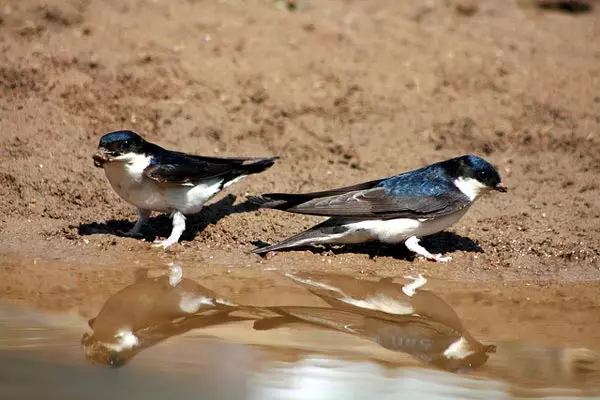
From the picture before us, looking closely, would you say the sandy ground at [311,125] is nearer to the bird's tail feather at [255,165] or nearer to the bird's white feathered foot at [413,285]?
the bird's white feathered foot at [413,285]

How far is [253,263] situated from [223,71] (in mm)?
3197

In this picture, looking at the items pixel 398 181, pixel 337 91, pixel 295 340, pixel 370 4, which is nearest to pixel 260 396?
pixel 295 340

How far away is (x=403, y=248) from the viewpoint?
7824mm

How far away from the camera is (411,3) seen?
38.6 ft

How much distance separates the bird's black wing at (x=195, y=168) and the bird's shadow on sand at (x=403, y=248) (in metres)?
0.58

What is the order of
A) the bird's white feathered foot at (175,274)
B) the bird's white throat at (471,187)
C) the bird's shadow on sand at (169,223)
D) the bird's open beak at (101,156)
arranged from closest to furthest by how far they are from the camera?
the bird's white feathered foot at (175,274)
the bird's open beak at (101,156)
the bird's white throat at (471,187)
the bird's shadow on sand at (169,223)

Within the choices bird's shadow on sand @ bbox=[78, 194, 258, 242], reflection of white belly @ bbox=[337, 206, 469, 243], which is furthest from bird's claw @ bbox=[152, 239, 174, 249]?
reflection of white belly @ bbox=[337, 206, 469, 243]

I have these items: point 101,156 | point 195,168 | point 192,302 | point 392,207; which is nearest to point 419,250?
point 392,207

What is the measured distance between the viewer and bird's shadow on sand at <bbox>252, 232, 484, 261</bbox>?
299 inches

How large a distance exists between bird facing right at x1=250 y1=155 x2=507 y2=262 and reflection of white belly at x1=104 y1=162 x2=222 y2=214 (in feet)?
1.61

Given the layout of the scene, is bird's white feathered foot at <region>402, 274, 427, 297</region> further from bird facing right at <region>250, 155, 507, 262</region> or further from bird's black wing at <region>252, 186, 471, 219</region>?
bird's black wing at <region>252, 186, 471, 219</region>

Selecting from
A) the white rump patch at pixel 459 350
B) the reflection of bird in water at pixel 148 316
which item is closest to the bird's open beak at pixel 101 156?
the reflection of bird in water at pixel 148 316

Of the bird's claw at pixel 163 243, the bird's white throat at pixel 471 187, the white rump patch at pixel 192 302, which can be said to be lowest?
the bird's claw at pixel 163 243

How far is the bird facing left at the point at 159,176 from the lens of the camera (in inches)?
283
